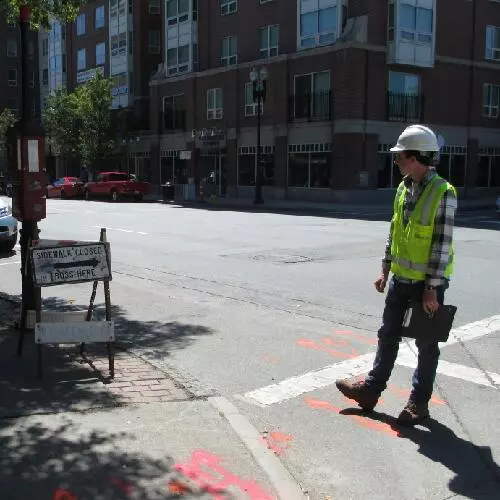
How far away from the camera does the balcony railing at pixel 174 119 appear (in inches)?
1727

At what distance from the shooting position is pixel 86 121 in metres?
46.2

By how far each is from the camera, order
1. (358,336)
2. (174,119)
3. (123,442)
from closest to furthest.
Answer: (123,442), (358,336), (174,119)

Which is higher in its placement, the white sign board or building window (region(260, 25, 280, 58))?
building window (region(260, 25, 280, 58))

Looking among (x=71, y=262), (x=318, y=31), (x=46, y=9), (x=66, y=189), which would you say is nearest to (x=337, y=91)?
(x=318, y=31)

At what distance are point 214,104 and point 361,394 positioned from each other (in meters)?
37.8

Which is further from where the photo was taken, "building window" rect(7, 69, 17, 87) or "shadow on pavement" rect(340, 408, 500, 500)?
"building window" rect(7, 69, 17, 87)

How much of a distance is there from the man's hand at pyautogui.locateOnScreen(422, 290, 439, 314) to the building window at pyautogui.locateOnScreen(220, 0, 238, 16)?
1492 inches

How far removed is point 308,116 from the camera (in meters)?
34.5

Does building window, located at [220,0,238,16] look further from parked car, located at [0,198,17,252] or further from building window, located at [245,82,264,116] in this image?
parked car, located at [0,198,17,252]

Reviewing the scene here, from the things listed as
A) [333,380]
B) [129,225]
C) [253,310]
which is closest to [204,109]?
[129,225]

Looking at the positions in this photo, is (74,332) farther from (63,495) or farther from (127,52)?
(127,52)

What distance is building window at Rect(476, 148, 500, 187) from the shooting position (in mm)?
37469

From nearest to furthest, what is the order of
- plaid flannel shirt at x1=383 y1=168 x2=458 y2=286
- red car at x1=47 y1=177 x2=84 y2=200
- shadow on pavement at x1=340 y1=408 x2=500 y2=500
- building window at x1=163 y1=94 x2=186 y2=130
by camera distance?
shadow on pavement at x1=340 y1=408 x2=500 y2=500 < plaid flannel shirt at x1=383 y1=168 x2=458 y2=286 < red car at x1=47 y1=177 x2=84 y2=200 < building window at x1=163 y1=94 x2=186 y2=130

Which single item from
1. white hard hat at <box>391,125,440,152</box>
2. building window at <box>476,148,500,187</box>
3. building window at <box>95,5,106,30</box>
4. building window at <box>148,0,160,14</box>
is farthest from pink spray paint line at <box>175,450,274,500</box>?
building window at <box>95,5,106,30</box>
